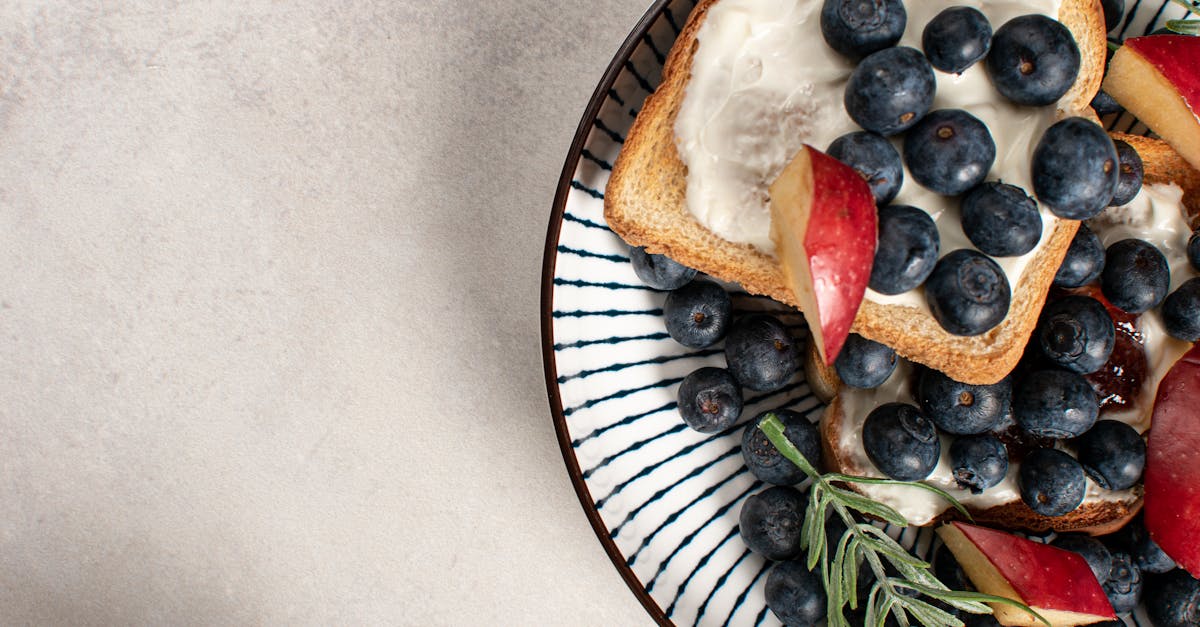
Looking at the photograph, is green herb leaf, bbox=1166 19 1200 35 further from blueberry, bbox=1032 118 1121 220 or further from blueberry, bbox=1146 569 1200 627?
blueberry, bbox=1146 569 1200 627

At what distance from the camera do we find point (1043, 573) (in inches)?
36.7

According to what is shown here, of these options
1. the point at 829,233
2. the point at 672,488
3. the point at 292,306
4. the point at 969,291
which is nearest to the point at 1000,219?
the point at 969,291

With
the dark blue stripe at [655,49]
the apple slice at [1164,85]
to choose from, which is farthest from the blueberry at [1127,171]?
the dark blue stripe at [655,49]

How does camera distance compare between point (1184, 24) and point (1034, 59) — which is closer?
point (1034, 59)

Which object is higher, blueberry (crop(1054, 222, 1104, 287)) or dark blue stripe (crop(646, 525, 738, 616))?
blueberry (crop(1054, 222, 1104, 287))

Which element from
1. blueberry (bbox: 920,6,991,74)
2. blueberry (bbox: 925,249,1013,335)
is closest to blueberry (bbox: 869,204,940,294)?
blueberry (bbox: 925,249,1013,335)

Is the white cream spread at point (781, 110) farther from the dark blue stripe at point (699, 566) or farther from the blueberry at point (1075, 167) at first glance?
the dark blue stripe at point (699, 566)

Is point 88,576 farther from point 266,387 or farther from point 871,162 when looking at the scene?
point 871,162

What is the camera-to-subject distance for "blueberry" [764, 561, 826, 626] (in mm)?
975

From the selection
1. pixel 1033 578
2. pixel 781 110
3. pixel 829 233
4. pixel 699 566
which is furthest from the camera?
pixel 699 566

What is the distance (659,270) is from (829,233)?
0.28 meters

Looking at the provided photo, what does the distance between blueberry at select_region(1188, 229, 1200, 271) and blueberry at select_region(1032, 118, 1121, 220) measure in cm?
24

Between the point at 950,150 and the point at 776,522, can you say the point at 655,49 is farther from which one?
the point at 776,522

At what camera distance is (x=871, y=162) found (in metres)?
0.77
